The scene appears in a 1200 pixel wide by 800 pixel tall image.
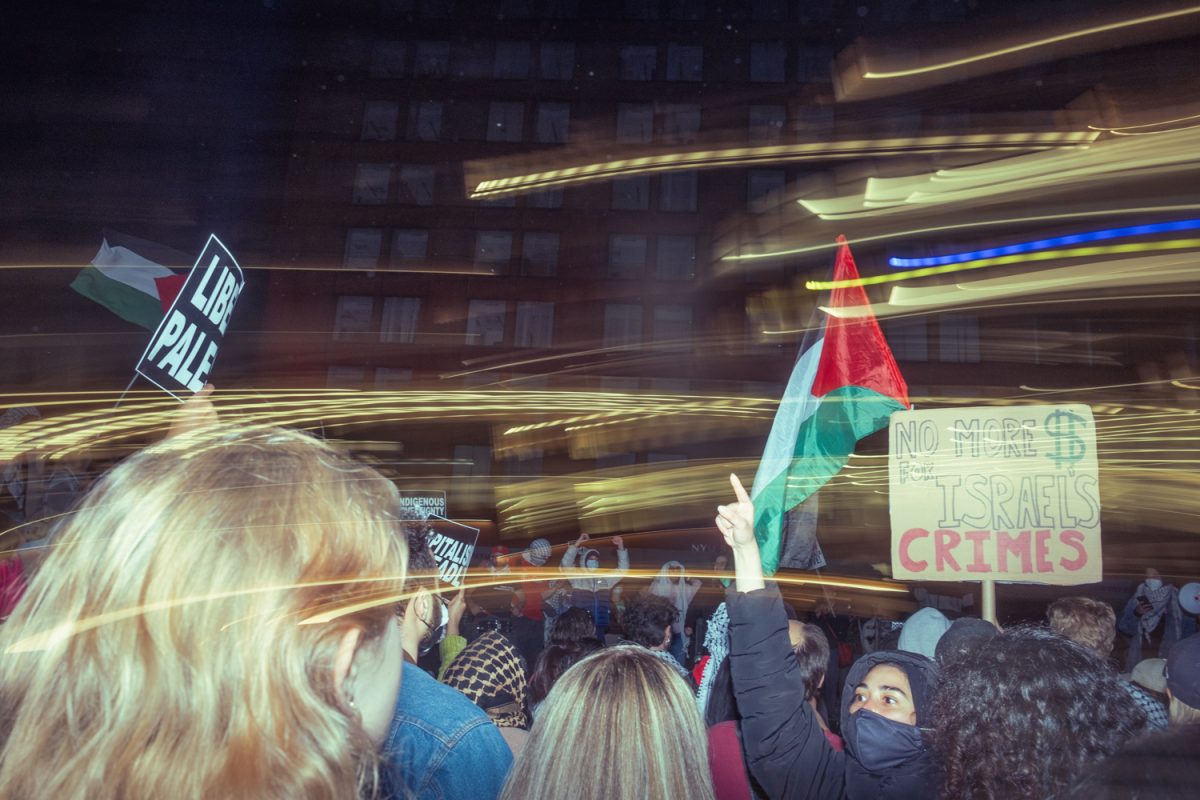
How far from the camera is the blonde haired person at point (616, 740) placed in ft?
6.35

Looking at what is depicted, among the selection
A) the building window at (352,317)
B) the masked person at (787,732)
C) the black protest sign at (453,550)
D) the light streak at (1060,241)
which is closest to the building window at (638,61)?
the light streak at (1060,241)

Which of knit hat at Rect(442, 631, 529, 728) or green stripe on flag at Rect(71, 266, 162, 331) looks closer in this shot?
knit hat at Rect(442, 631, 529, 728)

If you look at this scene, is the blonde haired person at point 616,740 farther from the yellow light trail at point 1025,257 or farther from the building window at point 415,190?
the building window at point 415,190

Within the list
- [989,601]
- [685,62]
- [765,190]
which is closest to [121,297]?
[989,601]

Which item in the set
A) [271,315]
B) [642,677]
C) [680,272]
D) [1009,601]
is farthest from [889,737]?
[271,315]

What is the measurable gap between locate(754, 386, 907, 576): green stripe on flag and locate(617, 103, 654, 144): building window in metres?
33.1

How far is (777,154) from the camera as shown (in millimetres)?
34812

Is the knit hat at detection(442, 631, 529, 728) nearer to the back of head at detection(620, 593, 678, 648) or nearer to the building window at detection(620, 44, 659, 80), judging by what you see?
the back of head at detection(620, 593, 678, 648)

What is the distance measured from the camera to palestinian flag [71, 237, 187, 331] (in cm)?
440

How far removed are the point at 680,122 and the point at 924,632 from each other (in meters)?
34.2

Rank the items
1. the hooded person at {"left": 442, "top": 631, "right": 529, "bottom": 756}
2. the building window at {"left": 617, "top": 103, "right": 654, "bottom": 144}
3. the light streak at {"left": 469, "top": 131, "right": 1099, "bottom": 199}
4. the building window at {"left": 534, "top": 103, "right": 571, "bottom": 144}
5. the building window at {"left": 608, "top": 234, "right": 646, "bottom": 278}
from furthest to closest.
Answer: the building window at {"left": 534, "top": 103, "right": 571, "bottom": 144}
the building window at {"left": 608, "top": 234, "right": 646, "bottom": 278}
the building window at {"left": 617, "top": 103, "right": 654, "bottom": 144}
the light streak at {"left": 469, "top": 131, "right": 1099, "bottom": 199}
the hooded person at {"left": 442, "top": 631, "right": 529, "bottom": 756}

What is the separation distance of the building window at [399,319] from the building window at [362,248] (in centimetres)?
180

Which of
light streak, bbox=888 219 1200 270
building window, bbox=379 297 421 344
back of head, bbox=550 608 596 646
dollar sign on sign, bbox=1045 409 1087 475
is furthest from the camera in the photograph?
building window, bbox=379 297 421 344

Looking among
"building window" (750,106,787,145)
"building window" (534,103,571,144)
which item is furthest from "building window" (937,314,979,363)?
"building window" (534,103,571,144)
